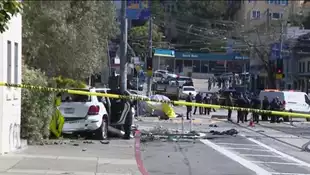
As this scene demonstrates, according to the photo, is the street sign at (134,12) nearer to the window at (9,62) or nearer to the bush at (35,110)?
the bush at (35,110)

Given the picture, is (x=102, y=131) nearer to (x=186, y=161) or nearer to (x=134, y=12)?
(x=186, y=161)

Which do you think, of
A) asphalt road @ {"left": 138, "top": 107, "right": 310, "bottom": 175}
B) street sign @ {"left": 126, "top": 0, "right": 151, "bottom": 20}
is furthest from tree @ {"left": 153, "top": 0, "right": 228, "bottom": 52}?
asphalt road @ {"left": 138, "top": 107, "right": 310, "bottom": 175}

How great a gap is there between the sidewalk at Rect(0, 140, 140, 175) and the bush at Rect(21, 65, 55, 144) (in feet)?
1.52

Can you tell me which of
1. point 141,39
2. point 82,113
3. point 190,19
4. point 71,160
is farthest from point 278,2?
point 71,160

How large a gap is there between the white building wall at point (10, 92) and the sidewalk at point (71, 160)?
39cm

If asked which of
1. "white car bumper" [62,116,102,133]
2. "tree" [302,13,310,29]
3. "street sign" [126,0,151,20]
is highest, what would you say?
"tree" [302,13,310,29]

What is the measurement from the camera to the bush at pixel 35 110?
15903 mm

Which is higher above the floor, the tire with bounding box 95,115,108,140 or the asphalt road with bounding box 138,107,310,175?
the tire with bounding box 95,115,108,140

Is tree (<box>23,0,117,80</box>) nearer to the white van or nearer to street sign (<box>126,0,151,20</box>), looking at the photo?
street sign (<box>126,0,151,20</box>)

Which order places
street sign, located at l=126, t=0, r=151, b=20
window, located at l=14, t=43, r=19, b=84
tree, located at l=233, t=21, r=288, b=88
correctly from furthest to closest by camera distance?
tree, located at l=233, t=21, r=288, b=88, street sign, located at l=126, t=0, r=151, b=20, window, located at l=14, t=43, r=19, b=84

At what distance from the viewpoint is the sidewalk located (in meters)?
12.2

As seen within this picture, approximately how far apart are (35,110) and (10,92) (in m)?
2.03

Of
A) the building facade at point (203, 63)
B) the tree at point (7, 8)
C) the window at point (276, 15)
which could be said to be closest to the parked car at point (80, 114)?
the tree at point (7, 8)

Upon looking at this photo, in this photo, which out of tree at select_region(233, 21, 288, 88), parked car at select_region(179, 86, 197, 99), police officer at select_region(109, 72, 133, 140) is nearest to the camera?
police officer at select_region(109, 72, 133, 140)
